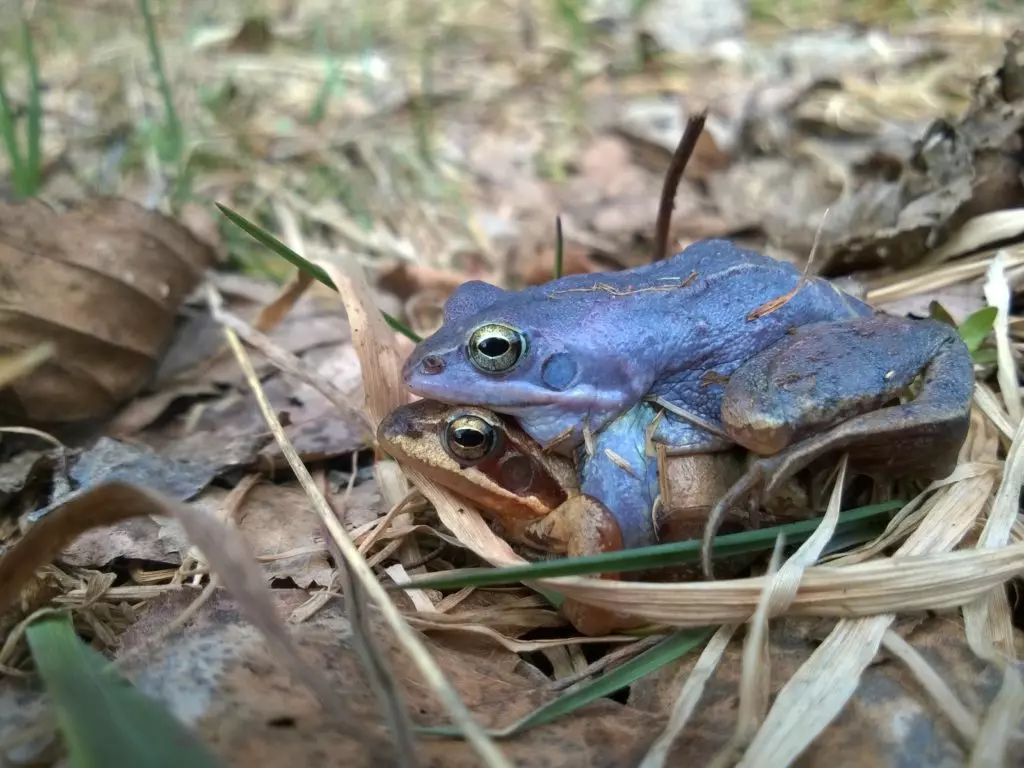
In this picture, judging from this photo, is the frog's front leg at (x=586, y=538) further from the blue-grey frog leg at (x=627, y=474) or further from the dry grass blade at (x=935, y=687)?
the dry grass blade at (x=935, y=687)

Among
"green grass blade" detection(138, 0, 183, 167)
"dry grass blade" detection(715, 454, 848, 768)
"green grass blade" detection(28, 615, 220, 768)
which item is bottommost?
"dry grass blade" detection(715, 454, 848, 768)

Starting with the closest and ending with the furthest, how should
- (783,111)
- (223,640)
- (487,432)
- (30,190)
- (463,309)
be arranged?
(223,640), (487,432), (463,309), (30,190), (783,111)

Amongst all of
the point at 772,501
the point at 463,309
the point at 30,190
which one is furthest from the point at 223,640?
the point at 30,190

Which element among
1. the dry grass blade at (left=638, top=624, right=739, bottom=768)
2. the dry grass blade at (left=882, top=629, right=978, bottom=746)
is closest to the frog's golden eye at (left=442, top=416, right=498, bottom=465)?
the dry grass blade at (left=638, top=624, right=739, bottom=768)

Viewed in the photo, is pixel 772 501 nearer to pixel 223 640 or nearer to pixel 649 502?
pixel 649 502

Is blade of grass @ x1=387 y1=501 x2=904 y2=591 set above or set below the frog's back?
below

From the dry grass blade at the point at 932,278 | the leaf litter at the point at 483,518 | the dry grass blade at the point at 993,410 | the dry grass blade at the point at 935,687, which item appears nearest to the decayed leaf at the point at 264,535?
the leaf litter at the point at 483,518

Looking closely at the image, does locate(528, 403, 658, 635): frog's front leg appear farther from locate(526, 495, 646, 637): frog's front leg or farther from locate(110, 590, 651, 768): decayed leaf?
locate(110, 590, 651, 768): decayed leaf
